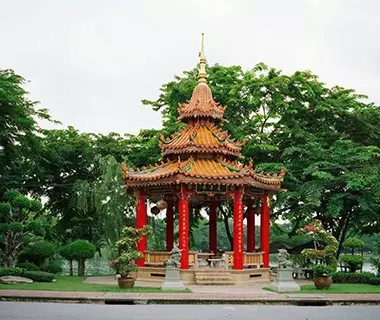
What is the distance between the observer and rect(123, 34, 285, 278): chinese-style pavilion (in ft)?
68.7

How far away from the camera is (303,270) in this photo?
26.1 meters

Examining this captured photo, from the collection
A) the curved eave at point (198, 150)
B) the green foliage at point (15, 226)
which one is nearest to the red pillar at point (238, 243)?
the curved eave at point (198, 150)

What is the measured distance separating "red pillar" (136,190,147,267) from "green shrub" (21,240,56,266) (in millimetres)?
4844

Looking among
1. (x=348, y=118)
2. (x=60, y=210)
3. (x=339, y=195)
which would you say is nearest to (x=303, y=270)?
(x=339, y=195)

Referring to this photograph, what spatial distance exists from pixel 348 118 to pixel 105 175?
42.4ft

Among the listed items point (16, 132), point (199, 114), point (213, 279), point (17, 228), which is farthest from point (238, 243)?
point (16, 132)

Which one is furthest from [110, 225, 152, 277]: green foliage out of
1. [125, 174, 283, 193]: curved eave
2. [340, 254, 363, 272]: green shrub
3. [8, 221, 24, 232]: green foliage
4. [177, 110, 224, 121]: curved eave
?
[340, 254, 363, 272]: green shrub

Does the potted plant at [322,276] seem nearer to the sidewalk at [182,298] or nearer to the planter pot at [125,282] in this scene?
the sidewalk at [182,298]

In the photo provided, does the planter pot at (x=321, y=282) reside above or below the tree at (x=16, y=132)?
below

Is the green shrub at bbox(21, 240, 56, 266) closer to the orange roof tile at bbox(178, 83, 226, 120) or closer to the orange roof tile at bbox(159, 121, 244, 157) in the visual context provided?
the orange roof tile at bbox(159, 121, 244, 157)

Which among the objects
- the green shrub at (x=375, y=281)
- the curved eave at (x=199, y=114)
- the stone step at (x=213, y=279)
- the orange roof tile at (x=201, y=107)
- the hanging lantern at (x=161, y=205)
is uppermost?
the orange roof tile at (x=201, y=107)

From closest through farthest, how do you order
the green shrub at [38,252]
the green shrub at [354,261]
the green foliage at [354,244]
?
the green shrub at [354,261]
the green shrub at [38,252]
the green foliage at [354,244]

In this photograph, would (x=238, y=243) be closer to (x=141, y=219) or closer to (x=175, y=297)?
(x=141, y=219)

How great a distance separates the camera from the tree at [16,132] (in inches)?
985
